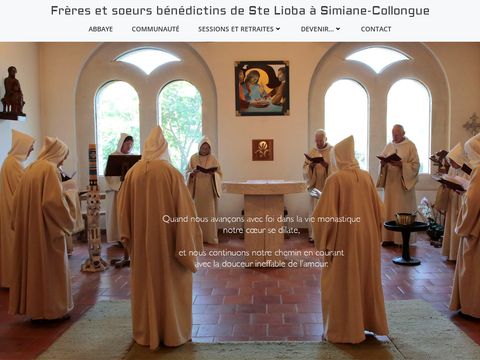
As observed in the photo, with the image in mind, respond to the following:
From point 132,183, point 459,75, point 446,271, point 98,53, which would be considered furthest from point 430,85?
point 132,183

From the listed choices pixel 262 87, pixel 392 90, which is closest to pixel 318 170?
pixel 262 87

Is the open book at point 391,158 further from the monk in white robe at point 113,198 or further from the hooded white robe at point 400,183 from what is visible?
the monk in white robe at point 113,198

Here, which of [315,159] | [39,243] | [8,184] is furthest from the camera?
[315,159]

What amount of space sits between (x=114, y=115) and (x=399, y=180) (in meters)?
6.13

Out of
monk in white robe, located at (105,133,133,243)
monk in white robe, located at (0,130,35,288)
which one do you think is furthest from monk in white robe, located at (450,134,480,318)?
monk in white robe, located at (105,133,133,243)

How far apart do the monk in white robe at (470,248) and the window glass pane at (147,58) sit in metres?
6.97

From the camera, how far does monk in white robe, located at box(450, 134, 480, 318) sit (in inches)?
167

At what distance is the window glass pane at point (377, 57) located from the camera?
957 centimetres

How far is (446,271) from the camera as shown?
6133 millimetres

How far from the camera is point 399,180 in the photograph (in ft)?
25.8

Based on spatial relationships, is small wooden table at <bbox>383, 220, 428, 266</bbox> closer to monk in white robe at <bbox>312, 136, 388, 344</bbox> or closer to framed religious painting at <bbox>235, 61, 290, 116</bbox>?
monk in white robe at <bbox>312, 136, 388, 344</bbox>

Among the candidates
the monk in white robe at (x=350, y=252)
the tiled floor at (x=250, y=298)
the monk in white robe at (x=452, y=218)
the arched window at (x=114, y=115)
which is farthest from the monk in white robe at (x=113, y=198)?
the monk in white robe at (x=452, y=218)

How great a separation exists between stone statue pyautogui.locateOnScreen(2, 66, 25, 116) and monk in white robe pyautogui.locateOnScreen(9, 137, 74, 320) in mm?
3908

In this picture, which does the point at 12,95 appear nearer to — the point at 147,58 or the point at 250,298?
the point at 147,58
